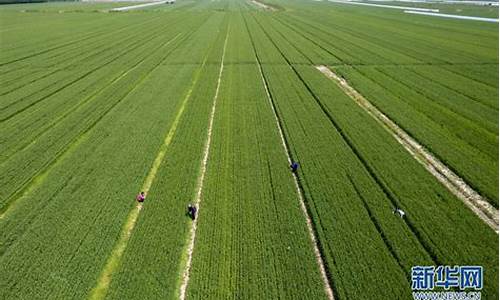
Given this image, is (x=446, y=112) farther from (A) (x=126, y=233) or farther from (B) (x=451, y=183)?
(A) (x=126, y=233)

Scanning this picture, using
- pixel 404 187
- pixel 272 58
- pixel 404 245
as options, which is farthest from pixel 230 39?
pixel 404 245

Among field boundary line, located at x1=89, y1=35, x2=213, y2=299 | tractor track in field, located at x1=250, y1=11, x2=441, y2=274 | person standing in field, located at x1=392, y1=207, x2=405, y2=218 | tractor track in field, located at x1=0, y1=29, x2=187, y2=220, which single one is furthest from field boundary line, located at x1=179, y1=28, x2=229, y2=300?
person standing in field, located at x1=392, y1=207, x2=405, y2=218

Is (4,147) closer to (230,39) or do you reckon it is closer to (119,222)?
(119,222)

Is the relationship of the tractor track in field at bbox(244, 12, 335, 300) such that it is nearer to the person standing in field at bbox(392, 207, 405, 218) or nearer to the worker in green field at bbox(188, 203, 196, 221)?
the person standing in field at bbox(392, 207, 405, 218)

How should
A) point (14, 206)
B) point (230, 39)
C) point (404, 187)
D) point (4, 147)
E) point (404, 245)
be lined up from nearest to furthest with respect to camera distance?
1. point (404, 245)
2. point (14, 206)
3. point (404, 187)
4. point (4, 147)
5. point (230, 39)

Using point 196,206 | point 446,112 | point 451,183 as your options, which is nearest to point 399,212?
point 451,183

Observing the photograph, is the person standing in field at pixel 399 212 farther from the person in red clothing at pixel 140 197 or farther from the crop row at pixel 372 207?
the person in red clothing at pixel 140 197
